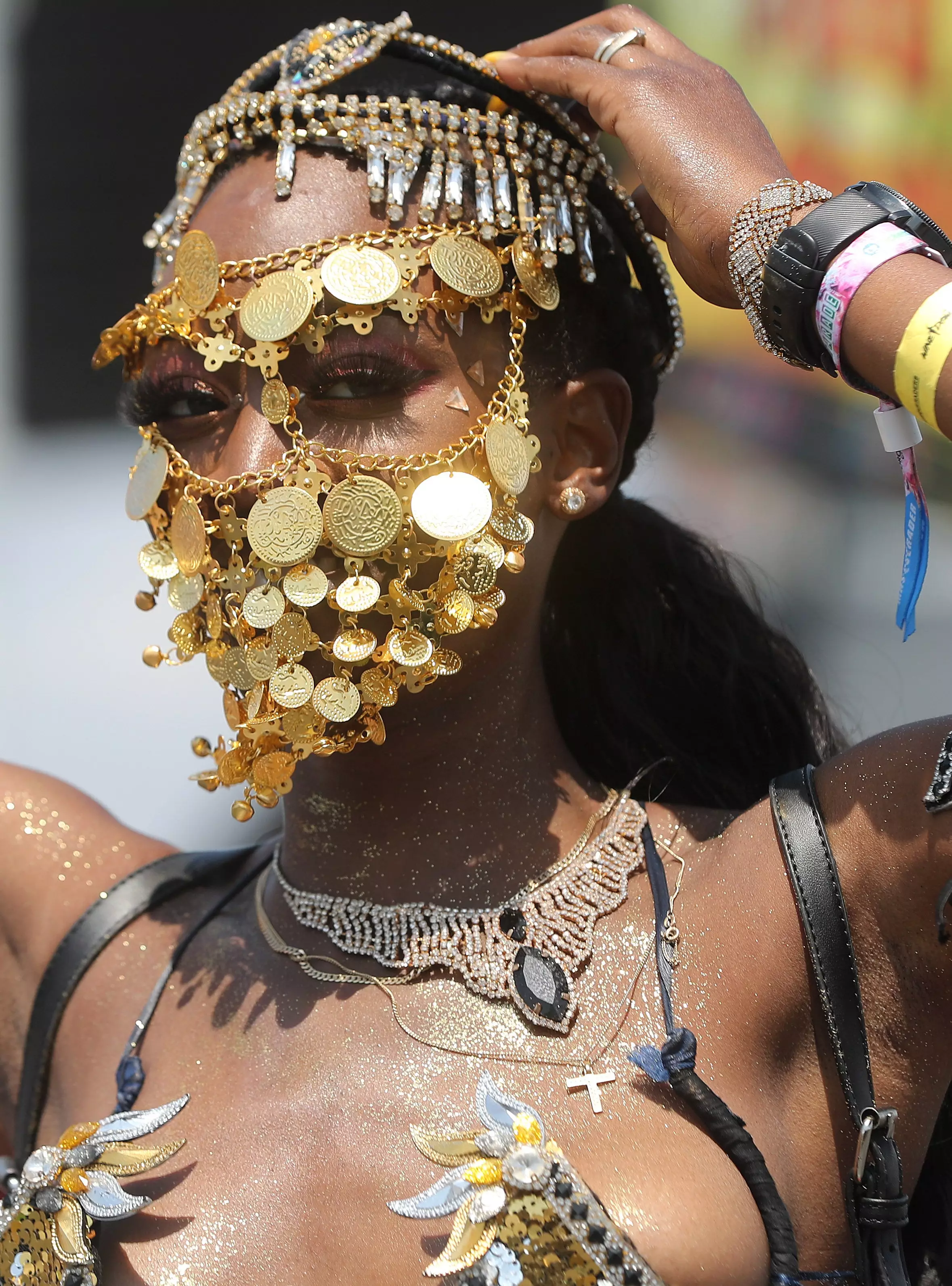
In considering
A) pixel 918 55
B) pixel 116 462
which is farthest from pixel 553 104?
pixel 116 462

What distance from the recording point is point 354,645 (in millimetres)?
1806

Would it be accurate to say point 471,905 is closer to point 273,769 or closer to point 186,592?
point 273,769

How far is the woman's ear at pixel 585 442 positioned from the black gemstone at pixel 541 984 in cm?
66

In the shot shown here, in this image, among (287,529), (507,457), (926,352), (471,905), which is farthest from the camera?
(471,905)

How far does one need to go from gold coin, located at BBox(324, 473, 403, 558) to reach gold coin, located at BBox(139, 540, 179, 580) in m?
0.30

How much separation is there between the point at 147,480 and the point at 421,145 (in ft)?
2.12

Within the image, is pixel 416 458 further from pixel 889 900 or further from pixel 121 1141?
pixel 121 1141

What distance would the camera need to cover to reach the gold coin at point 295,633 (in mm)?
1812

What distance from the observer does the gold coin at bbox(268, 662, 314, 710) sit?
1.81 metres

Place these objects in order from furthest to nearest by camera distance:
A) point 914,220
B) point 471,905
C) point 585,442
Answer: point 585,442, point 471,905, point 914,220

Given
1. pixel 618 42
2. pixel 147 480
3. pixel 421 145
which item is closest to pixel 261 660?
pixel 147 480

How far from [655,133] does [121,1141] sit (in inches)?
60.7

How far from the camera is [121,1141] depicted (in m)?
1.77

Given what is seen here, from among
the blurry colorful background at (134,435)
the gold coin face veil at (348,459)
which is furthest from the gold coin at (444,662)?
the blurry colorful background at (134,435)
